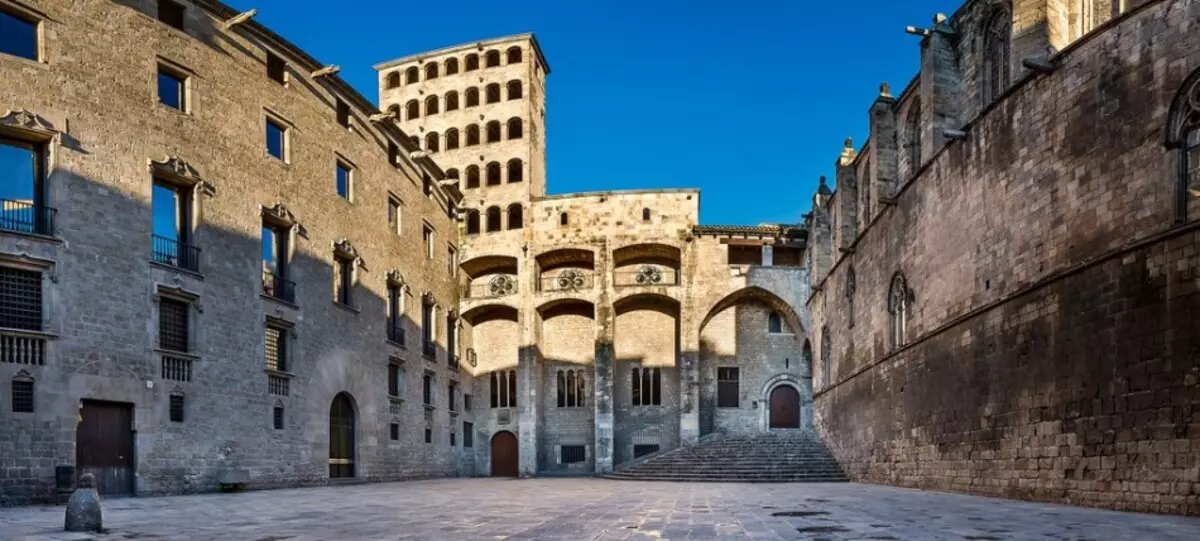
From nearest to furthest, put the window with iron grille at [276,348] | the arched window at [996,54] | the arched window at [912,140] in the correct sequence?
the arched window at [996,54] < the window with iron grille at [276,348] < the arched window at [912,140]

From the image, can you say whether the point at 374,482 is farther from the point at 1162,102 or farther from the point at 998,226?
the point at 1162,102

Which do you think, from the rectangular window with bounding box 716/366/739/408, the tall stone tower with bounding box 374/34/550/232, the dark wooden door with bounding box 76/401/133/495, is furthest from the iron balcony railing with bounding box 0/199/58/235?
the rectangular window with bounding box 716/366/739/408

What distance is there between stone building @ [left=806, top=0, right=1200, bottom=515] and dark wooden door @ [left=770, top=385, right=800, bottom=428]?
1539cm

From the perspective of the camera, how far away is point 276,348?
2308cm

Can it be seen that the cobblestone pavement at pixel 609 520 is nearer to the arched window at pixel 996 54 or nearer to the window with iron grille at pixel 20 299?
the window with iron grille at pixel 20 299

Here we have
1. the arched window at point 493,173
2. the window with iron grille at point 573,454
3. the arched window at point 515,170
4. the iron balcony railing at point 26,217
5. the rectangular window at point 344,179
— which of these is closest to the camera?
the iron balcony railing at point 26,217

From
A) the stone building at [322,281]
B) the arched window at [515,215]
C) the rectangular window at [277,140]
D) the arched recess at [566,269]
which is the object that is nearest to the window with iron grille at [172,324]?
the stone building at [322,281]

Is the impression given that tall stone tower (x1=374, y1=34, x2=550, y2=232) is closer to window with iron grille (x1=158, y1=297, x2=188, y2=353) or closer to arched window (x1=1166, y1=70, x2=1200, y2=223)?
window with iron grille (x1=158, y1=297, x2=188, y2=353)

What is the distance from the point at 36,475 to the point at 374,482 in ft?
39.3

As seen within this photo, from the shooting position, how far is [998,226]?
16750mm

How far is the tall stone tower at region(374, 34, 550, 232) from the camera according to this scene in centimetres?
4175

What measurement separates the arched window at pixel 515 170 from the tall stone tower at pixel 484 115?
43 millimetres

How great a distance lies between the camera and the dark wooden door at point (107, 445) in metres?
17.0

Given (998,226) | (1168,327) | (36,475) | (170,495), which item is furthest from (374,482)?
(1168,327)
